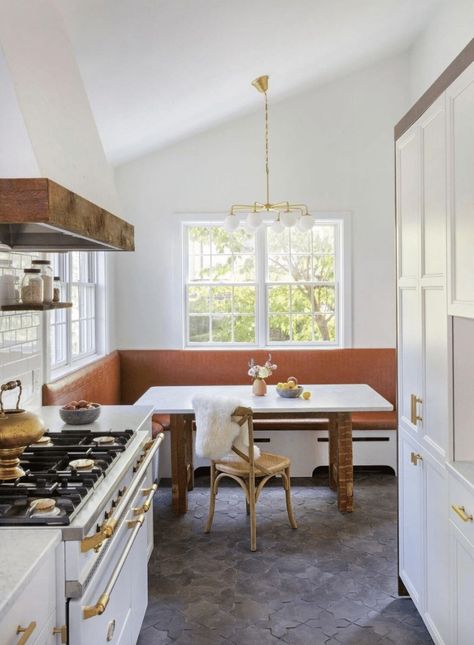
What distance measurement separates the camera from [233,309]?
17.6 ft

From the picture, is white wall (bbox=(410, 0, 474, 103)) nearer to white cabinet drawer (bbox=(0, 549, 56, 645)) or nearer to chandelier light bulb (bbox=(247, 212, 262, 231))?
chandelier light bulb (bbox=(247, 212, 262, 231))

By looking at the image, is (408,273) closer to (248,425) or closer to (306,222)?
(248,425)

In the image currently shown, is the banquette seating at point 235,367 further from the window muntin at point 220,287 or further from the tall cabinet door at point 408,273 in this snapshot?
the tall cabinet door at point 408,273

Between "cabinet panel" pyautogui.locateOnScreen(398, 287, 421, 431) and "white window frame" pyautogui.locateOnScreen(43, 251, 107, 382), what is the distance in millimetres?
2011

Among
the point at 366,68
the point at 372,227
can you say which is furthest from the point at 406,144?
the point at 366,68

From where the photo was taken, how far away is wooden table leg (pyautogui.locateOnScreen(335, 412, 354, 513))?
3791mm

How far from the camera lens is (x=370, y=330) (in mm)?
5238

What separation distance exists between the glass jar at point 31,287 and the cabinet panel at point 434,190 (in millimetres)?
1669

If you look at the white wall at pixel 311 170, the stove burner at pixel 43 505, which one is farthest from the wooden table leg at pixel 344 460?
the stove burner at pixel 43 505

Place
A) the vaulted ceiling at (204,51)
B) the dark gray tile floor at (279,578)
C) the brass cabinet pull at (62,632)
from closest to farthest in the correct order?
the brass cabinet pull at (62,632) → the dark gray tile floor at (279,578) → the vaulted ceiling at (204,51)

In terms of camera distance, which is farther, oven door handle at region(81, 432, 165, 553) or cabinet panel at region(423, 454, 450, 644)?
cabinet panel at region(423, 454, 450, 644)

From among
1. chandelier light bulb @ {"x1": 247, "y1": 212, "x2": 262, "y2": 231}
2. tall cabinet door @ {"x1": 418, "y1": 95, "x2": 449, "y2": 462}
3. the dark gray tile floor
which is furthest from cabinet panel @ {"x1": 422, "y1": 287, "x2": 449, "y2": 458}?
chandelier light bulb @ {"x1": 247, "y1": 212, "x2": 262, "y2": 231}

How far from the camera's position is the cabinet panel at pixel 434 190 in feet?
6.78

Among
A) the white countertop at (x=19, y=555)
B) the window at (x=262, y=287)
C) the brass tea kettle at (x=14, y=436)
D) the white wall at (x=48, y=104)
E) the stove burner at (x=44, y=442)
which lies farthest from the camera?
the window at (x=262, y=287)
